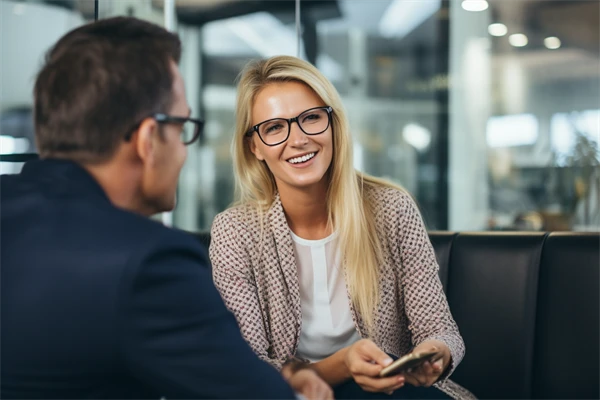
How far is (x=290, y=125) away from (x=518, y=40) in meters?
2.95

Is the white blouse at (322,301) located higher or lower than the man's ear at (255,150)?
lower

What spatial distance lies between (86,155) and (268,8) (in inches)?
166

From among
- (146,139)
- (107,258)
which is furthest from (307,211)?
(107,258)

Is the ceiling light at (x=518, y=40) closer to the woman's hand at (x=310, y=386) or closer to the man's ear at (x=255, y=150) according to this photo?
the man's ear at (x=255, y=150)

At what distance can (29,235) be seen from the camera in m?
0.89

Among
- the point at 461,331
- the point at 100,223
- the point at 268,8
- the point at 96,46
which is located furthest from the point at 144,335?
the point at 268,8

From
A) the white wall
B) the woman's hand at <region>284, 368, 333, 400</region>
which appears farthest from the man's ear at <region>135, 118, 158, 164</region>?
the white wall

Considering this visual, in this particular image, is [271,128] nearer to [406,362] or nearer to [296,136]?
[296,136]

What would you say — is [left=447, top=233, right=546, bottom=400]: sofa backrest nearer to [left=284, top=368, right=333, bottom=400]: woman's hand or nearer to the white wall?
[left=284, top=368, right=333, bottom=400]: woman's hand

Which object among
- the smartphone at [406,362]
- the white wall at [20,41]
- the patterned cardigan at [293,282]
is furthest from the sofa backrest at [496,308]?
the white wall at [20,41]

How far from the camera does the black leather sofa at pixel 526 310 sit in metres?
1.99

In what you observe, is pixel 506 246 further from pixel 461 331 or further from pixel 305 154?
pixel 305 154

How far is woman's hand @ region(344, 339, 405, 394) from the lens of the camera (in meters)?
1.42

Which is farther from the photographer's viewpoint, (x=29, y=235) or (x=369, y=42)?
(x=369, y=42)
